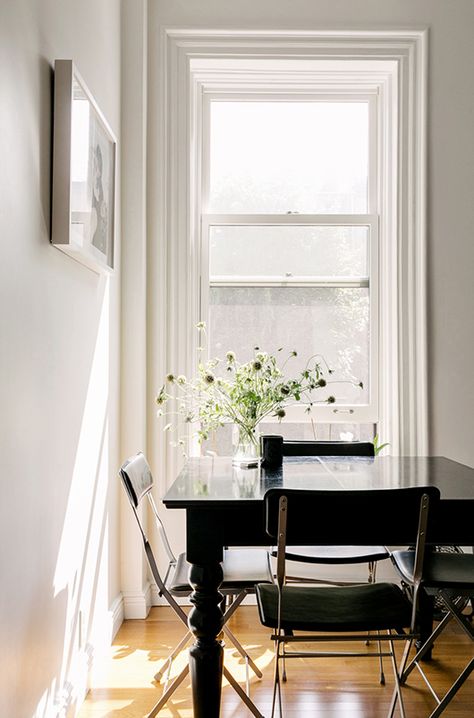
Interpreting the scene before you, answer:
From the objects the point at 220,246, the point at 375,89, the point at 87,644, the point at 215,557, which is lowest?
the point at 87,644

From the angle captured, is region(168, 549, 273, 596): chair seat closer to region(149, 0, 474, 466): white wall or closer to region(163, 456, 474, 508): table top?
region(163, 456, 474, 508): table top

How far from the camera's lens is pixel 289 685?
2869 millimetres

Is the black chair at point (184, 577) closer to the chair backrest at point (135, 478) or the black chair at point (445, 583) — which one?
the chair backrest at point (135, 478)

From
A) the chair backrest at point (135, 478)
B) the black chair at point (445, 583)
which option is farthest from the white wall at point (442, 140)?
the chair backrest at point (135, 478)

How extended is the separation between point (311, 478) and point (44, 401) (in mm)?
968

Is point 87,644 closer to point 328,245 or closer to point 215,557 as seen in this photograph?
point 215,557

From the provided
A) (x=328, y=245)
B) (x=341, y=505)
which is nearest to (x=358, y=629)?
(x=341, y=505)

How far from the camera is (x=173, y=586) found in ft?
8.54

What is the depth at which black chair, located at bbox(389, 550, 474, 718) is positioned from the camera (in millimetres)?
2453

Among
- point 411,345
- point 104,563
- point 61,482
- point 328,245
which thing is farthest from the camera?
point 328,245

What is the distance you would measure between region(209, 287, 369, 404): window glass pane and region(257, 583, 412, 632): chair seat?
177 cm

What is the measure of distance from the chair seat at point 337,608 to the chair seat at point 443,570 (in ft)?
0.56

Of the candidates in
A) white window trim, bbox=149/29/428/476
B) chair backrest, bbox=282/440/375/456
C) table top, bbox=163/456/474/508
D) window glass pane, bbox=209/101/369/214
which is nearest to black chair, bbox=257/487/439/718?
table top, bbox=163/456/474/508

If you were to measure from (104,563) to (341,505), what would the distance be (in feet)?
4.98
